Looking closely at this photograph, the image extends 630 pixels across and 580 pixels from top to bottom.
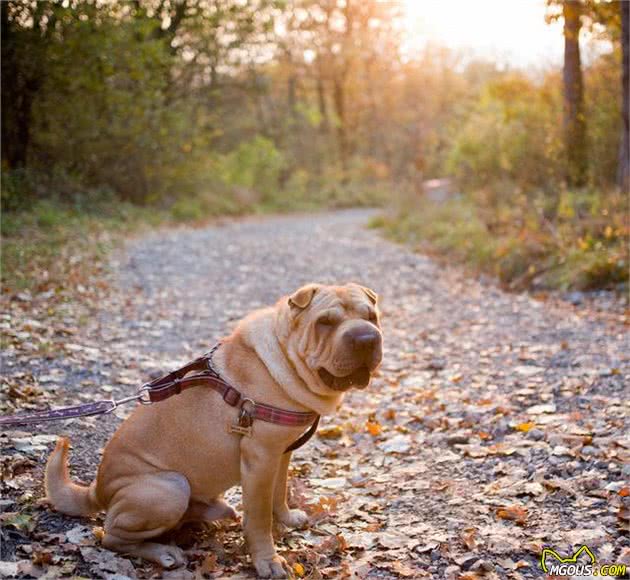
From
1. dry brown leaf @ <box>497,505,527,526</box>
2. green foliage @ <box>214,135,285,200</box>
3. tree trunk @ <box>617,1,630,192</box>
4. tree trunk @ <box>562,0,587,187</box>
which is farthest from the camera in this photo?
green foliage @ <box>214,135,285,200</box>

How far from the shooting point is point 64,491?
12.6ft

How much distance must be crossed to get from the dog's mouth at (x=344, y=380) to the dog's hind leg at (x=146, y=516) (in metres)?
0.95

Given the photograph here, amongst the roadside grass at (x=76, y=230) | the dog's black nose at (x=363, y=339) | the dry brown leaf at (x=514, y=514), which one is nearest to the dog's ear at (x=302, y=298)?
the dog's black nose at (x=363, y=339)

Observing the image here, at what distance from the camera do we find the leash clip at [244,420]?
363 cm

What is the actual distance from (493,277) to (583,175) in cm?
426

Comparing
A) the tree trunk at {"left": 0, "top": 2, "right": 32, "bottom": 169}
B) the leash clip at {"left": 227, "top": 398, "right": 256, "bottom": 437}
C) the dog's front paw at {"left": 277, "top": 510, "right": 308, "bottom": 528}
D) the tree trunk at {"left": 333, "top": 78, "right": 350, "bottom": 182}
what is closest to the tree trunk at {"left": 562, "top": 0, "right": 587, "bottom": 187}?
the tree trunk at {"left": 0, "top": 2, "right": 32, "bottom": 169}

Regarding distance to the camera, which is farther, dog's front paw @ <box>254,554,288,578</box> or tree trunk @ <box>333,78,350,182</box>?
tree trunk @ <box>333,78,350,182</box>

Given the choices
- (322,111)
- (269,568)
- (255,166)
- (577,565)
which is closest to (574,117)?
(577,565)

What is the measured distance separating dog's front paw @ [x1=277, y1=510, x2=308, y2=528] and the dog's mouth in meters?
1.15

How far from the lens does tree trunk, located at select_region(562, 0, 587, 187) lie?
49.3 feet

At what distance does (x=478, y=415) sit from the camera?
6.09 m

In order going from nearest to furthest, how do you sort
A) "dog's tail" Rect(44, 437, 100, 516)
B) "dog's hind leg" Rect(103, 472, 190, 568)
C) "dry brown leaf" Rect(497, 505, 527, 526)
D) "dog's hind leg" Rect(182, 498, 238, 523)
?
"dog's hind leg" Rect(103, 472, 190, 568)
"dog's tail" Rect(44, 437, 100, 516)
"dog's hind leg" Rect(182, 498, 238, 523)
"dry brown leaf" Rect(497, 505, 527, 526)

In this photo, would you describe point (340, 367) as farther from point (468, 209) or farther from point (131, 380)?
point (468, 209)

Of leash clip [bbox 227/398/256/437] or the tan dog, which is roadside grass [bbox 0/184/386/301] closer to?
the tan dog
